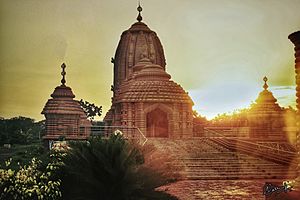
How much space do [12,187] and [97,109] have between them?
67.1 meters

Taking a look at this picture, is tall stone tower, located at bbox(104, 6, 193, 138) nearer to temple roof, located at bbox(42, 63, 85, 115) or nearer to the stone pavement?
temple roof, located at bbox(42, 63, 85, 115)

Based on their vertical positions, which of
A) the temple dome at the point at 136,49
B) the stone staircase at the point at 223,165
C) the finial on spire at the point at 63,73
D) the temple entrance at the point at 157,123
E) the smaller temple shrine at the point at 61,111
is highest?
the temple dome at the point at 136,49

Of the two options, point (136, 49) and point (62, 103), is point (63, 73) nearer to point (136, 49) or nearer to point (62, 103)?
point (62, 103)

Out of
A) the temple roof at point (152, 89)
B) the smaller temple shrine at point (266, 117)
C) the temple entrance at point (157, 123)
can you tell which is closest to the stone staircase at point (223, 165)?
the temple roof at point (152, 89)

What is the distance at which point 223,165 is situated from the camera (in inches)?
596

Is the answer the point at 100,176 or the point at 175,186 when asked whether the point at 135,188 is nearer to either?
the point at 100,176

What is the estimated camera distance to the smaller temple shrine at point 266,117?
3107cm

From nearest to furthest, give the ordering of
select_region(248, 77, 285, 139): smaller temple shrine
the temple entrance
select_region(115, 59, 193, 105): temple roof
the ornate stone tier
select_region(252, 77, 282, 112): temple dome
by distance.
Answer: select_region(115, 59, 193, 105): temple roof
the temple entrance
the ornate stone tier
select_region(248, 77, 285, 139): smaller temple shrine
select_region(252, 77, 282, 112): temple dome

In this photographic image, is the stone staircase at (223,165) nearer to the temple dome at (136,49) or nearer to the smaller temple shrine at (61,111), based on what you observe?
the smaller temple shrine at (61,111)

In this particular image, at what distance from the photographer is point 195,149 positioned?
18344 millimetres

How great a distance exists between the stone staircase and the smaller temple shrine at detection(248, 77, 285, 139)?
13.9m

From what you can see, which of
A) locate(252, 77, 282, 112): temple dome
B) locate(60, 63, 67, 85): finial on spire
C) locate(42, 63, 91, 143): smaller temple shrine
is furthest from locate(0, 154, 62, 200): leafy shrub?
locate(252, 77, 282, 112): temple dome

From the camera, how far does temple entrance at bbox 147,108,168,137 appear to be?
86.6 ft

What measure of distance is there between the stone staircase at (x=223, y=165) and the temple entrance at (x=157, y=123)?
26.4ft
